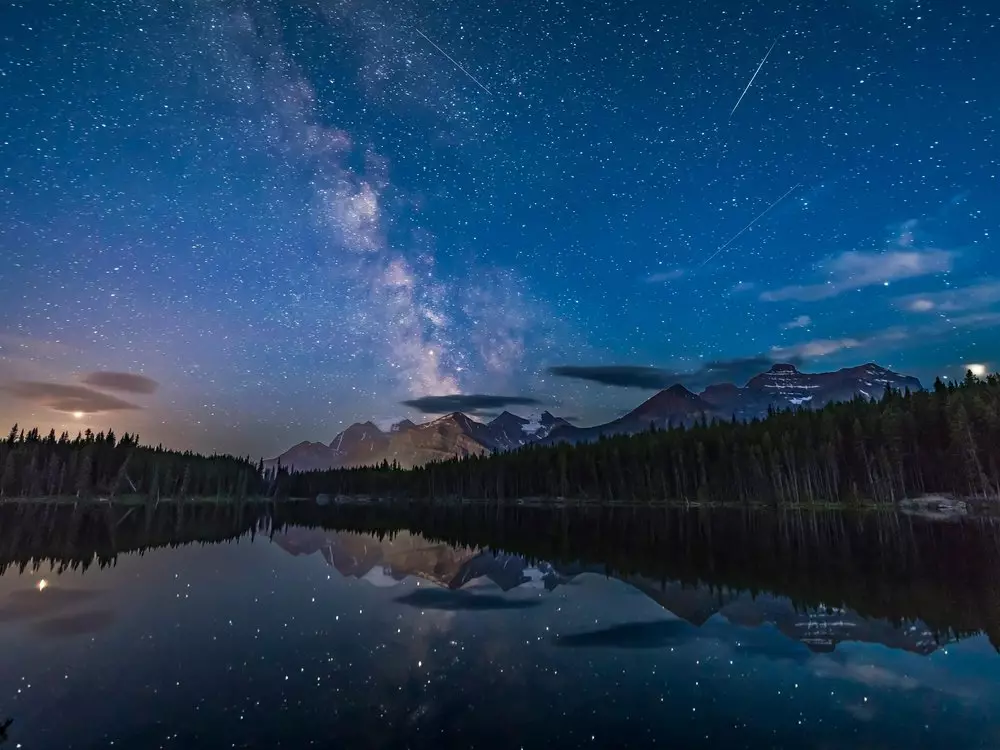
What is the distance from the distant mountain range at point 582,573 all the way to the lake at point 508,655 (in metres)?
0.16

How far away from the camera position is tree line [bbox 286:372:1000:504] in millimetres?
94312

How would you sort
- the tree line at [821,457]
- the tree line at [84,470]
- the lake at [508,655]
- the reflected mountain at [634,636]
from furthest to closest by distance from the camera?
the tree line at [84,470] < the tree line at [821,457] < the reflected mountain at [634,636] < the lake at [508,655]

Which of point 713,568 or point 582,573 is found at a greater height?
point 713,568

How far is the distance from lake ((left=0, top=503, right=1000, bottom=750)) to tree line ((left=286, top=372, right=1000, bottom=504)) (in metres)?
79.6

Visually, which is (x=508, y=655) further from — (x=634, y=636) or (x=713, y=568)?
(x=713, y=568)

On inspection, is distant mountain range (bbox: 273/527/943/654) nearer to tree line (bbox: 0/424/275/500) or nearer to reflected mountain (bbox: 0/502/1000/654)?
reflected mountain (bbox: 0/502/1000/654)

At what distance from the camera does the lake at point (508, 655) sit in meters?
10.8

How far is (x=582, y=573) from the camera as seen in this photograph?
31.7 m

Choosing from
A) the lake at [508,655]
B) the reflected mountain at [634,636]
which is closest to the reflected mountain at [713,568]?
the lake at [508,655]

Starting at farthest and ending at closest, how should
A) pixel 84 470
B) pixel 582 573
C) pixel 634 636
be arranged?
pixel 84 470 < pixel 582 573 < pixel 634 636

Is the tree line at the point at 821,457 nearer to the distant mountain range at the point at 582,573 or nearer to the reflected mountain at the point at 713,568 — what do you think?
the reflected mountain at the point at 713,568

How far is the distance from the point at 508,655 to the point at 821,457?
394 ft

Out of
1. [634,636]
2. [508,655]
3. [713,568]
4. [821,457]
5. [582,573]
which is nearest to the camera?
[508,655]

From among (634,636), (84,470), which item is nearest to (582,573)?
(634,636)
